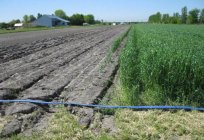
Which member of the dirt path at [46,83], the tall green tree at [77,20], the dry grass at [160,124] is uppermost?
the tall green tree at [77,20]

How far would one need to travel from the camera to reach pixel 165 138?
5473mm

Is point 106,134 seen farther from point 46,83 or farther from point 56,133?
point 46,83

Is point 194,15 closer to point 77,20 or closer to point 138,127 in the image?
point 77,20

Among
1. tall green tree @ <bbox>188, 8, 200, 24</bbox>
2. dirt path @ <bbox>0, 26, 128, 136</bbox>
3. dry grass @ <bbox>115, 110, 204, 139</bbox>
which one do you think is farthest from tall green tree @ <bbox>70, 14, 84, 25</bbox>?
dry grass @ <bbox>115, 110, 204, 139</bbox>

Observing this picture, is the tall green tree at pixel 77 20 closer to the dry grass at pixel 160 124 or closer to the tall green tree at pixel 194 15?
the tall green tree at pixel 194 15

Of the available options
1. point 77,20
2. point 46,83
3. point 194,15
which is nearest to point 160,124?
point 46,83

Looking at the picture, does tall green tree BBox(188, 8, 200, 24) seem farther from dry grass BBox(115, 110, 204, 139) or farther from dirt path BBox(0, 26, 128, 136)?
dry grass BBox(115, 110, 204, 139)

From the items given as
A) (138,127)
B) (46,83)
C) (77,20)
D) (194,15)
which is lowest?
(138,127)

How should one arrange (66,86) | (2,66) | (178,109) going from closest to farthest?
(178,109) → (66,86) → (2,66)

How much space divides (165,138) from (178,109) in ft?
4.78

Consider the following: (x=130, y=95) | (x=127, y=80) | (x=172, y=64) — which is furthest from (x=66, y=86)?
(x=172, y=64)

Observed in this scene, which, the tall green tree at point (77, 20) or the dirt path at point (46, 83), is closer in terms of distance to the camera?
the dirt path at point (46, 83)

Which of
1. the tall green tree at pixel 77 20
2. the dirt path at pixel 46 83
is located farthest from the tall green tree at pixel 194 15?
the dirt path at pixel 46 83

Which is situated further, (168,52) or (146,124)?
(168,52)
